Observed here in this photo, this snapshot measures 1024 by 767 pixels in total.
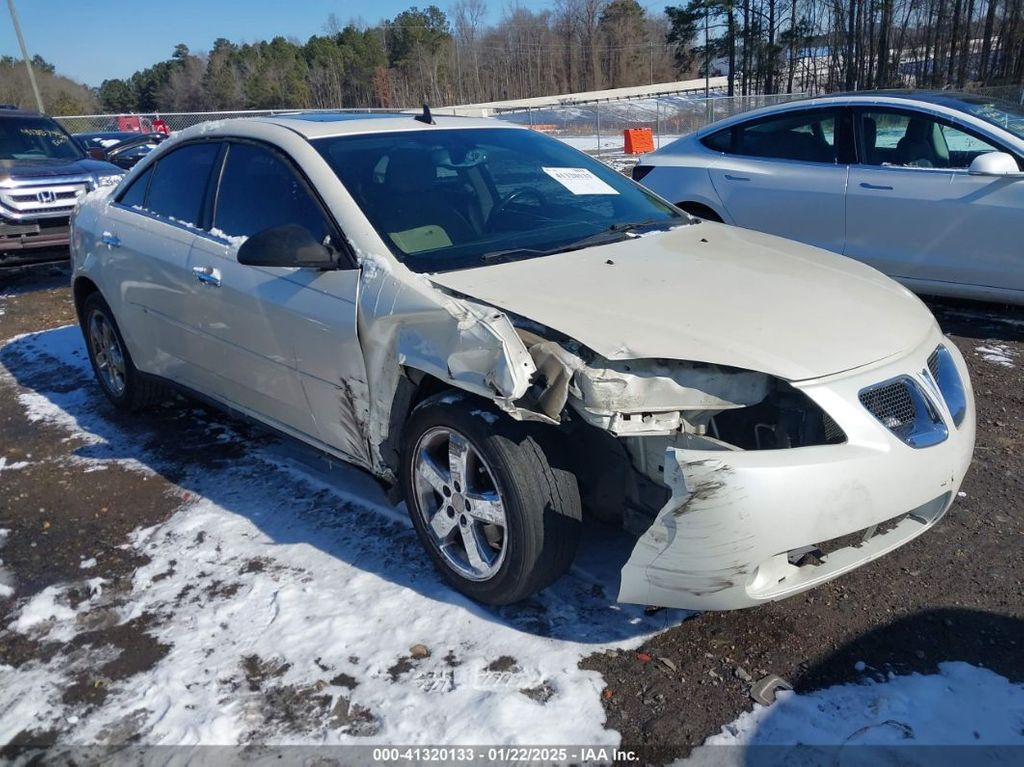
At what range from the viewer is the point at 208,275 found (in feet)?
12.6

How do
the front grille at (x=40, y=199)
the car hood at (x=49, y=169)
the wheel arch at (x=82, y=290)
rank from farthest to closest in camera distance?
1. the car hood at (x=49, y=169)
2. the front grille at (x=40, y=199)
3. the wheel arch at (x=82, y=290)

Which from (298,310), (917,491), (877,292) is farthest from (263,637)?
(877,292)

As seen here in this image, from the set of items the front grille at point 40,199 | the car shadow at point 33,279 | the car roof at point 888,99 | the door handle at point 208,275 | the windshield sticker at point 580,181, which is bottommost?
the car shadow at point 33,279

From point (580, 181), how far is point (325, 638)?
240cm

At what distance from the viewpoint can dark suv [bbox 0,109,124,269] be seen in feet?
30.1

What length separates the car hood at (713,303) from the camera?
8.28 ft

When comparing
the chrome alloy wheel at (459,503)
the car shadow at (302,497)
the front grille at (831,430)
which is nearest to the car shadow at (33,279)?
the car shadow at (302,497)

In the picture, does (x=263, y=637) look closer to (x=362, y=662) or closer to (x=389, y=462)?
(x=362, y=662)

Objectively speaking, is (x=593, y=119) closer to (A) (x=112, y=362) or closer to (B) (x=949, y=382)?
(A) (x=112, y=362)

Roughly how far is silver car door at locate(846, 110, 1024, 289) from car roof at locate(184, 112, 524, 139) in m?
3.05

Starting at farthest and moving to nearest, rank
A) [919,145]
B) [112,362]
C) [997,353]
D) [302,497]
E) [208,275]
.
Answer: [919,145] < [997,353] < [112,362] < [302,497] < [208,275]

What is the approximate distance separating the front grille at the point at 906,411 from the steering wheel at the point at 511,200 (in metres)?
1.67

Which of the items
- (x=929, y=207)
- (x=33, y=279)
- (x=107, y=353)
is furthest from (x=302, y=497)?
(x=33, y=279)

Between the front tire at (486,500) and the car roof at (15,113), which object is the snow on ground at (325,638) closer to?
the front tire at (486,500)
